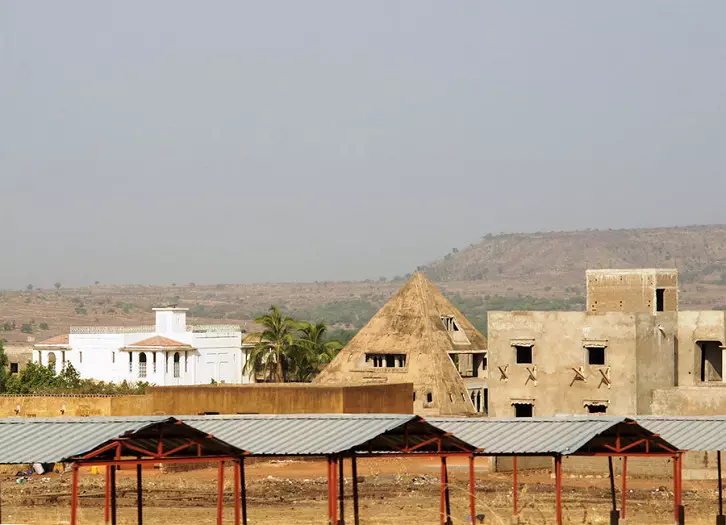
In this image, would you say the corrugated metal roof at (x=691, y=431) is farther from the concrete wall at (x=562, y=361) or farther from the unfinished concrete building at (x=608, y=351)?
the concrete wall at (x=562, y=361)

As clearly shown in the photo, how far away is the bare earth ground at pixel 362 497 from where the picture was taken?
41438 millimetres

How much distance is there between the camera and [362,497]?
46562 mm

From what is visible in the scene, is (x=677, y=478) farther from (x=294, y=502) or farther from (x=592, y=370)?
(x=592, y=370)

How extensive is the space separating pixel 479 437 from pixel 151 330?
59.1m

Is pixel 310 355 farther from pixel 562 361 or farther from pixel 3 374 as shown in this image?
pixel 562 361

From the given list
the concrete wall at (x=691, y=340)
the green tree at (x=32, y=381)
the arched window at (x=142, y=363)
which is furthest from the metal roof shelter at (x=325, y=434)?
the arched window at (x=142, y=363)

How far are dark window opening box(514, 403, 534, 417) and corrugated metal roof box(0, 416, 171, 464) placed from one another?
26.3 m

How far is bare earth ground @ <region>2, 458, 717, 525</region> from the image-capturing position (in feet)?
136

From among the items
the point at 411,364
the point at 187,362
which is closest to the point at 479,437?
the point at 411,364

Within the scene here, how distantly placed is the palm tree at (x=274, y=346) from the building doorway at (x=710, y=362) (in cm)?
3173

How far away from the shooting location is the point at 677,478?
3281 cm

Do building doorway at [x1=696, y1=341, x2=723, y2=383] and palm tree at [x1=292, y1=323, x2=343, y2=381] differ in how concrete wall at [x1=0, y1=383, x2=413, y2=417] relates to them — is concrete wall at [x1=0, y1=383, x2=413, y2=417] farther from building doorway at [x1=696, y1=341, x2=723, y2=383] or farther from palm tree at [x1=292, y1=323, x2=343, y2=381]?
palm tree at [x1=292, y1=323, x2=343, y2=381]

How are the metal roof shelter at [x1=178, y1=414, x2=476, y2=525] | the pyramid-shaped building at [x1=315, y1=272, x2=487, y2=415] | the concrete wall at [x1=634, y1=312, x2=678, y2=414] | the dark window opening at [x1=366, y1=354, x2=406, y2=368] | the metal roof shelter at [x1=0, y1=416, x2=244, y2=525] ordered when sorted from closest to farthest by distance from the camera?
the metal roof shelter at [x1=0, y1=416, x2=244, y2=525] < the metal roof shelter at [x1=178, y1=414, x2=476, y2=525] < the concrete wall at [x1=634, y1=312, x2=678, y2=414] < the pyramid-shaped building at [x1=315, y1=272, x2=487, y2=415] < the dark window opening at [x1=366, y1=354, x2=406, y2=368]

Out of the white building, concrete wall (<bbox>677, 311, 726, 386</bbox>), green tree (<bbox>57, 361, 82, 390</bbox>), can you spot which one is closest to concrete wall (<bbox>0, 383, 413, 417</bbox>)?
green tree (<bbox>57, 361, 82, 390</bbox>)
